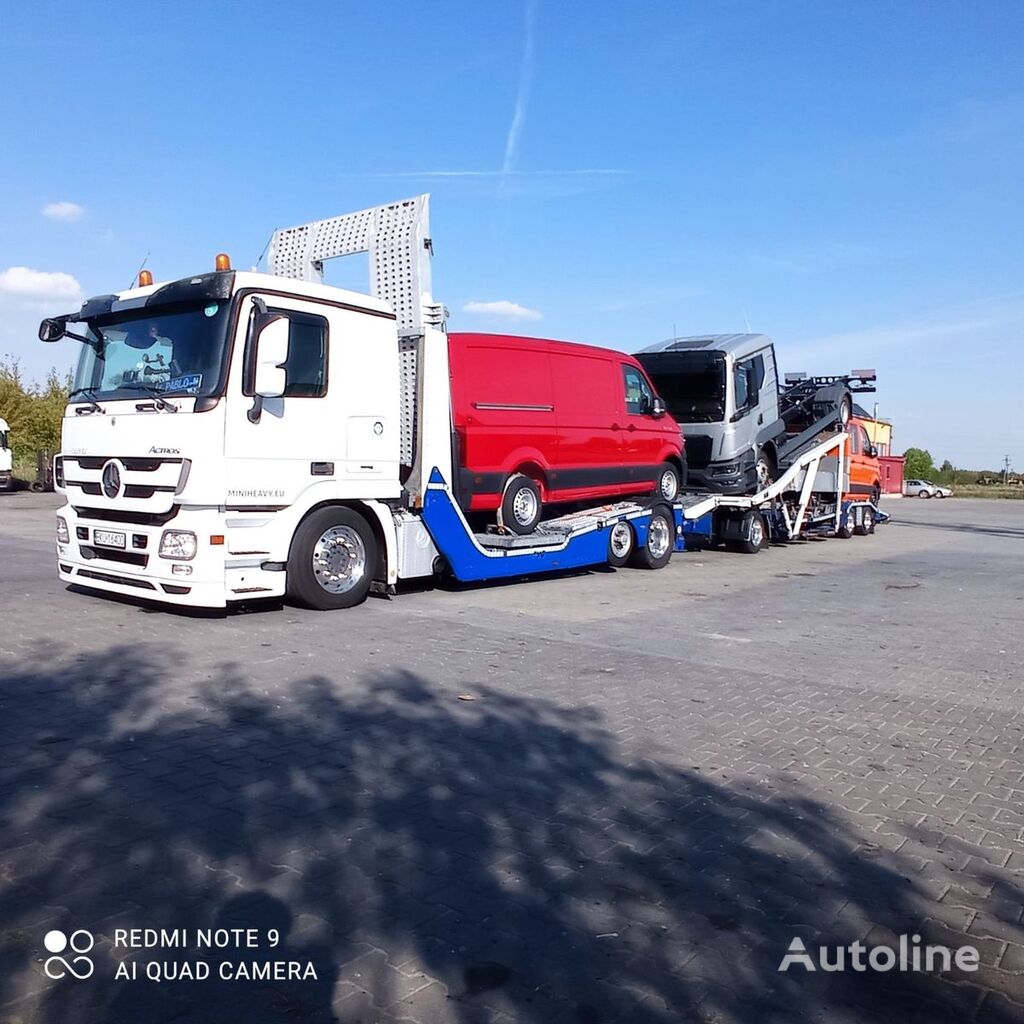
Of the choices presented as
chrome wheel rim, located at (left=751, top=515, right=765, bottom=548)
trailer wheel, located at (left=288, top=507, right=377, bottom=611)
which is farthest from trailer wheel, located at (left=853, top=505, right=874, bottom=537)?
trailer wheel, located at (left=288, top=507, right=377, bottom=611)

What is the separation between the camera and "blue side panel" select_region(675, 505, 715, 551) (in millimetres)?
15023

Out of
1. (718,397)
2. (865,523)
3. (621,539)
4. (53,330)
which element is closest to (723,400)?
(718,397)

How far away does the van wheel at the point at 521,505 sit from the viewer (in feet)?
37.7

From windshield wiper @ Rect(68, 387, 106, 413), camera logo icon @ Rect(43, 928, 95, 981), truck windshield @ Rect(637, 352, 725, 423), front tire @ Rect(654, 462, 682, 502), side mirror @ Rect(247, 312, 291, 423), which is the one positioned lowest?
camera logo icon @ Rect(43, 928, 95, 981)

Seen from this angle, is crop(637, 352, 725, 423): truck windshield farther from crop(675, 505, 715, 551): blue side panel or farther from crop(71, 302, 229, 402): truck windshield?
crop(71, 302, 229, 402): truck windshield

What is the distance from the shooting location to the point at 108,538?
8.88 m

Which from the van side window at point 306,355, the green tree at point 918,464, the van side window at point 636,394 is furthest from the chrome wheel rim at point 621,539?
the green tree at point 918,464

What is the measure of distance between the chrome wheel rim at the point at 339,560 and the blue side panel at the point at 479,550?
90 cm

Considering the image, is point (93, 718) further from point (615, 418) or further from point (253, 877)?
point (615, 418)

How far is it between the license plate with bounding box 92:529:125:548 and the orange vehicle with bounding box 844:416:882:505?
626 inches

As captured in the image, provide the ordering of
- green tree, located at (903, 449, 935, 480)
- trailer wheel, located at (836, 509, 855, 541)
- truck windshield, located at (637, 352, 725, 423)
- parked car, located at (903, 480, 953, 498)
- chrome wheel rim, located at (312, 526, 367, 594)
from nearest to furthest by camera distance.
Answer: chrome wheel rim, located at (312, 526, 367, 594) → truck windshield, located at (637, 352, 725, 423) → trailer wheel, located at (836, 509, 855, 541) → parked car, located at (903, 480, 953, 498) → green tree, located at (903, 449, 935, 480)

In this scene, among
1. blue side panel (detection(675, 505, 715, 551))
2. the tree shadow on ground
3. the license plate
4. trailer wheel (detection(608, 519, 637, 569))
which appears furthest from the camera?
blue side panel (detection(675, 505, 715, 551))

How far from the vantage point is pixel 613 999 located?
9.63ft

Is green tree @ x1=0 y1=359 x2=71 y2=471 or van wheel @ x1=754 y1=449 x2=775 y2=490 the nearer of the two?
van wheel @ x1=754 y1=449 x2=775 y2=490
